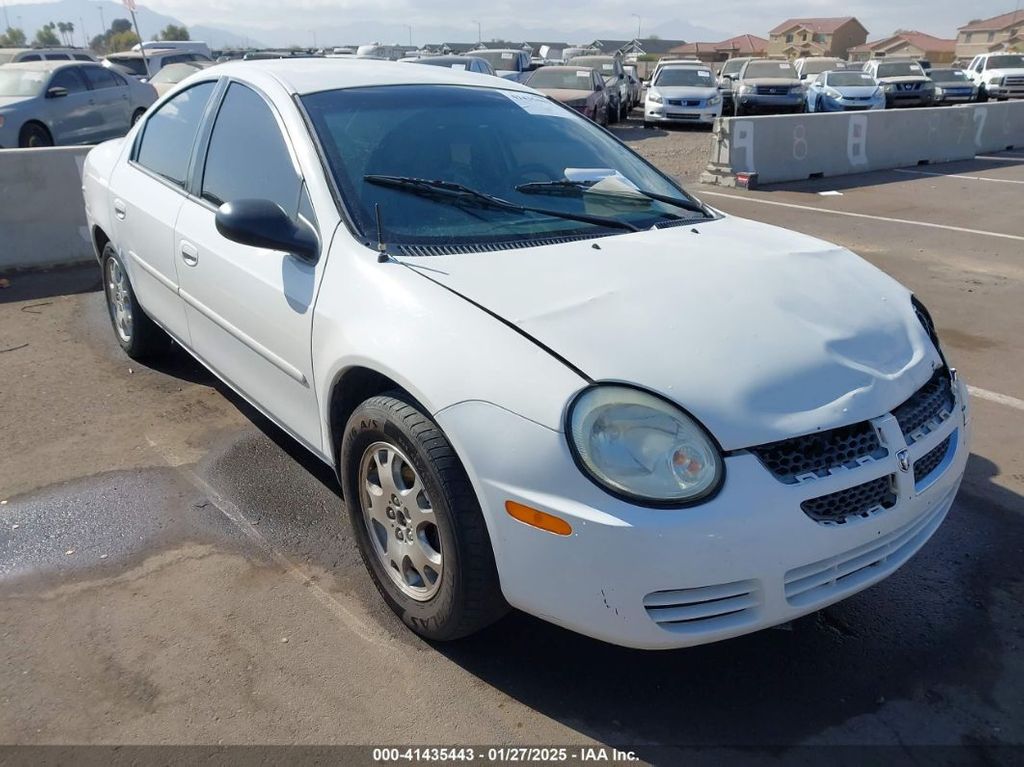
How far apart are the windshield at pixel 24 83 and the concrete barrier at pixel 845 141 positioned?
10188mm

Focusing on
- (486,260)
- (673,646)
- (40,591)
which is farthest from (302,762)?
(486,260)

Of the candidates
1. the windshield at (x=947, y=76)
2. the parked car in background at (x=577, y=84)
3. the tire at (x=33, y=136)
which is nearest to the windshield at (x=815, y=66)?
the windshield at (x=947, y=76)

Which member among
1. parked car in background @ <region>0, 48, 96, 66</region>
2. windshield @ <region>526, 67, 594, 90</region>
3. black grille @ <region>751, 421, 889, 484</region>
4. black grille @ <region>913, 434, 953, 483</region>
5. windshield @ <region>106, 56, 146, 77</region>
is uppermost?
parked car in background @ <region>0, 48, 96, 66</region>

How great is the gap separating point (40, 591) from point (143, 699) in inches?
32.1

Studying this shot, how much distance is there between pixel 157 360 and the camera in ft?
17.2

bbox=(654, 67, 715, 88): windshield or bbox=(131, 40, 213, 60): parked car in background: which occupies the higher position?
bbox=(131, 40, 213, 60): parked car in background

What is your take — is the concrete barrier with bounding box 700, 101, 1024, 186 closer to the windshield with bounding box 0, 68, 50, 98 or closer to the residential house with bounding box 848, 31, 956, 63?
the windshield with bounding box 0, 68, 50, 98

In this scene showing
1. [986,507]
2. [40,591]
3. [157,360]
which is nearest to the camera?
[40,591]

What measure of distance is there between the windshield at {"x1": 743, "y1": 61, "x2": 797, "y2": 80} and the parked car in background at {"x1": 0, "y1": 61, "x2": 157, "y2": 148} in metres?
15.6

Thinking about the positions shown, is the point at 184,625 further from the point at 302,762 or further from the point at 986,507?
the point at 986,507

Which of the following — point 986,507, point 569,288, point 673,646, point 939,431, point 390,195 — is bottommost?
point 986,507

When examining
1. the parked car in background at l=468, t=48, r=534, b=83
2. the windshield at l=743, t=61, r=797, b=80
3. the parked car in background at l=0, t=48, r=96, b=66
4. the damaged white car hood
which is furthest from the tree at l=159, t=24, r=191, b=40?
the damaged white car hood

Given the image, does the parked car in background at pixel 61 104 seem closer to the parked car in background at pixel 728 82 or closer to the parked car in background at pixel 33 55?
the parked car in background at pixel 33 55

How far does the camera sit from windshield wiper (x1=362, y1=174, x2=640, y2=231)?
3132mm
